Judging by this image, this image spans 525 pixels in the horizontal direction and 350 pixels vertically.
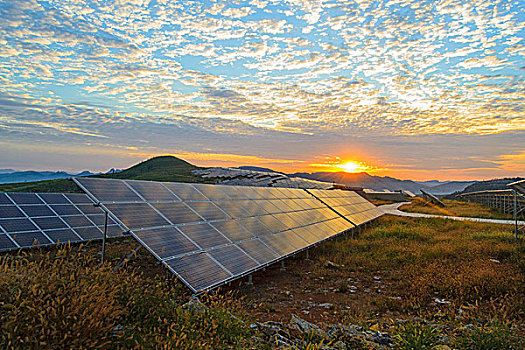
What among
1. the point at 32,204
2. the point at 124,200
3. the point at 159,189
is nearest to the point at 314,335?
the point at 124,200

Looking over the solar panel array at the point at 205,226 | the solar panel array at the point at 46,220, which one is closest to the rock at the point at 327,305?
the solar panel array at the point at 205,226

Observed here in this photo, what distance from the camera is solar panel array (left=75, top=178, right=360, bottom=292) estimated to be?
876 cm

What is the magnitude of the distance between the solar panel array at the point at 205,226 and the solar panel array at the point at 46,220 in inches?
192

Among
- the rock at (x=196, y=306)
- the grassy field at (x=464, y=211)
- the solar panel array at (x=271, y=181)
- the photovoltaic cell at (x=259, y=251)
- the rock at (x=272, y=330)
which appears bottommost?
the grassy field at (x=464, y=211)

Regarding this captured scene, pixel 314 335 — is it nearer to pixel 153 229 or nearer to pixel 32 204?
pixel 153 229

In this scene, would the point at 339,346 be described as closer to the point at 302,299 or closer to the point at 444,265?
the point at 302,299

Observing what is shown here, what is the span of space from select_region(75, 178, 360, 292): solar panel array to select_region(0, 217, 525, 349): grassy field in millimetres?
746

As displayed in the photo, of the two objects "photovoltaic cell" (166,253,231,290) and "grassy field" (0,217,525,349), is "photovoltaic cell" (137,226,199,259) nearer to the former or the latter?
"photovoltaic cell" (166,253,231,290)

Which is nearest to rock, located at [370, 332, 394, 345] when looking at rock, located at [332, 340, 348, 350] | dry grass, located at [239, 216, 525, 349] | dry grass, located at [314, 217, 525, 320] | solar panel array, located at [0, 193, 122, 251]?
dry grass, located at [239, 216, 525, 349]

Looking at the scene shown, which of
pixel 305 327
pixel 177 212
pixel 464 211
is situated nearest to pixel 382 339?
pixel 305 327

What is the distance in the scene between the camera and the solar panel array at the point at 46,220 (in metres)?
15.2

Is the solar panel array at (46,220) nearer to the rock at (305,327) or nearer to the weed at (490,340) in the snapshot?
the rock at (305,327)

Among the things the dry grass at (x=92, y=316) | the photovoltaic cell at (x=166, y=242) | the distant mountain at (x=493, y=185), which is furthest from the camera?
the distant mountain at (x=493, y=185)

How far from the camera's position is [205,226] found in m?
11.2
